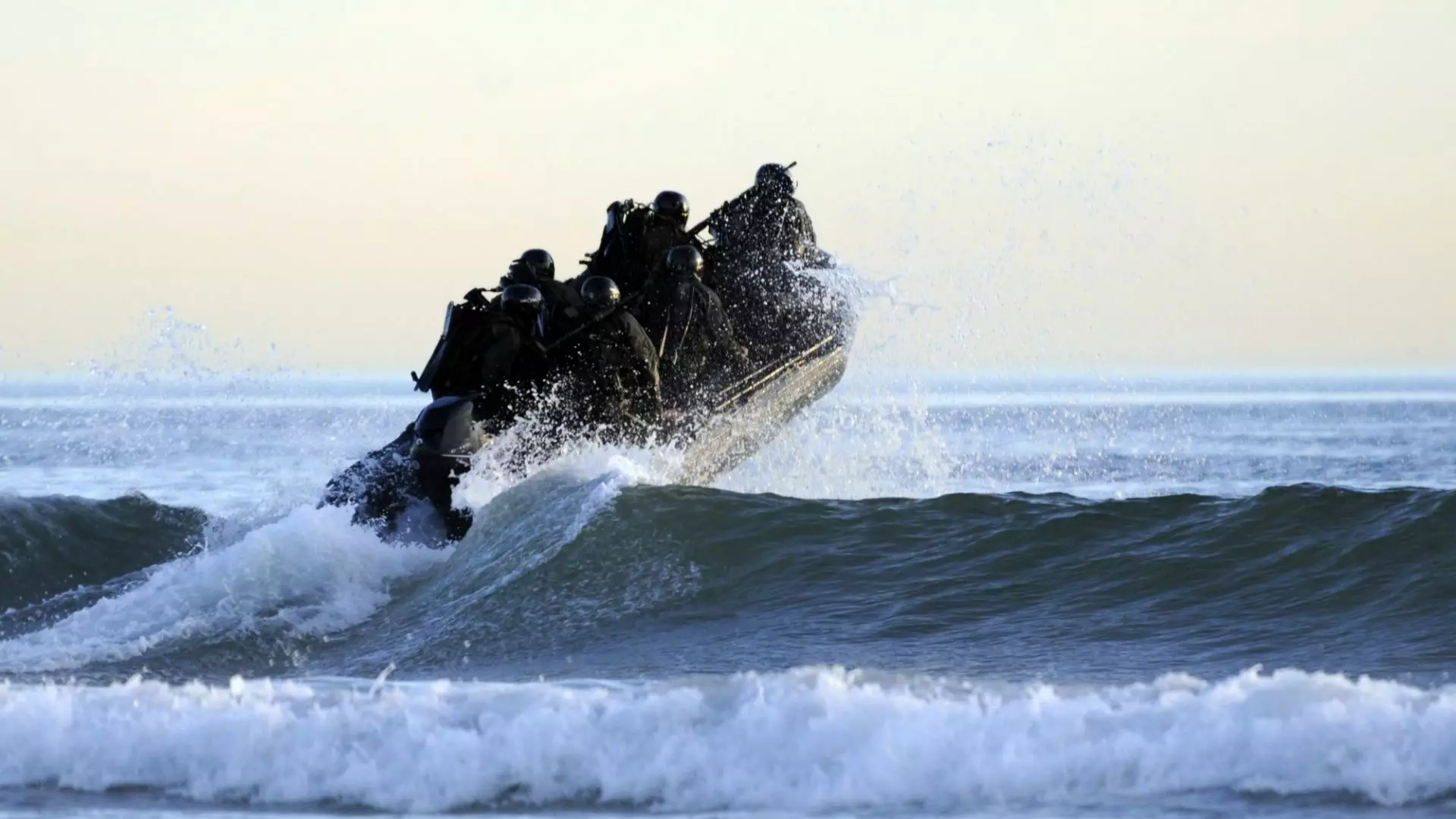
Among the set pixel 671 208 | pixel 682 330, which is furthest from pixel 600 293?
pixel 671 208

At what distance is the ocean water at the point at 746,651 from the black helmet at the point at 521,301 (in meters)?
1.23

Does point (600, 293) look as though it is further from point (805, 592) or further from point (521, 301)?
point (805, 592)

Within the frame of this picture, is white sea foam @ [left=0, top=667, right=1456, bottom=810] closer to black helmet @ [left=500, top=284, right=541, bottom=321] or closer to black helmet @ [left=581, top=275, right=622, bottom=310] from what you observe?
black helmet @ [left=581, top=275, right=622, bottom=310]

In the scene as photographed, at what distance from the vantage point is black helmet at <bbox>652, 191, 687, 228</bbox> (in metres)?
16.8

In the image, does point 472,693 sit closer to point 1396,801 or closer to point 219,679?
point 219,679

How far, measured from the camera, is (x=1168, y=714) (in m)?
8.31

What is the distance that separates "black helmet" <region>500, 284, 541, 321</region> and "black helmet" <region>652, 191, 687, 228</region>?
85.3 inches

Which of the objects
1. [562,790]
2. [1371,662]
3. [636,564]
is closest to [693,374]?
[636,564]

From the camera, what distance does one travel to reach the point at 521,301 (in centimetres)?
1486

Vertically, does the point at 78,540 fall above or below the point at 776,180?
below

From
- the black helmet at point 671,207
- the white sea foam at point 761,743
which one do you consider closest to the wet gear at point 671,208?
the black helmet at point 671,207

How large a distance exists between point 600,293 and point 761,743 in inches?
269

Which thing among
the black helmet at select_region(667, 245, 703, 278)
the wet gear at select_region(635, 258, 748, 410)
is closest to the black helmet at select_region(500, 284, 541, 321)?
the wet gear at select_region(635, 258, 748, 410)

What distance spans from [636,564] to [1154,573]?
11.8 feet
